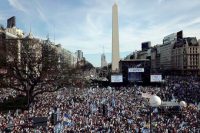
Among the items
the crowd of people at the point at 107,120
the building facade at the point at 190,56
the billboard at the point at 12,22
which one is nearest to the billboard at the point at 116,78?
the crowd of people at the point at 107,120

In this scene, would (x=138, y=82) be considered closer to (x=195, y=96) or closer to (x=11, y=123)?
(x=195, y=96)

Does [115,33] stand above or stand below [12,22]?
below

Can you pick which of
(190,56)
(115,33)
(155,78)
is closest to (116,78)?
(155,78)

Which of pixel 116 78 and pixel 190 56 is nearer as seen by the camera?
pixel 116 78

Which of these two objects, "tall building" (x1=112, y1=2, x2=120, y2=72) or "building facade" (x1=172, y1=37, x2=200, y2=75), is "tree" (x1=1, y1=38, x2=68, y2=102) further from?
"building facade" (x1=172, y1=37, x2=200, y2=75)

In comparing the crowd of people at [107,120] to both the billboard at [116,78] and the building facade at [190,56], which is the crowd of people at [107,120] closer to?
the billboard at [116,78]

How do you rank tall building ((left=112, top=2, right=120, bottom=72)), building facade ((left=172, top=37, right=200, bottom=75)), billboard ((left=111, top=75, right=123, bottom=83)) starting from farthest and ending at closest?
building facade ((left=172, top=37, right=200, bottom=75))
tall building ((left=112, top=2, right=120, bottom=72))
billboard ((left=111, top=75, right=123, bottom=83))

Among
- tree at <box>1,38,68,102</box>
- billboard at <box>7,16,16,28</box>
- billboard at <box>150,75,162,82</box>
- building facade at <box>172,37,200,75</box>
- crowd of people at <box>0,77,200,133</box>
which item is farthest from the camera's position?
building facade at <box>172,37,200,75</box>

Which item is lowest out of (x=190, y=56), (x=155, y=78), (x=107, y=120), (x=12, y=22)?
(x=107, y=120)

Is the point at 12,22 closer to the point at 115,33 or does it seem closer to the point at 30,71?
the point at 115,33

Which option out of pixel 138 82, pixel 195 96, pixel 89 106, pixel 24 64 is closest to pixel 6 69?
pixel 24 64

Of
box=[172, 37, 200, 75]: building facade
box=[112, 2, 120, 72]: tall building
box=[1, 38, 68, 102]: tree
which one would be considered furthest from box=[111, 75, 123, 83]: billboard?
box=[172, 37, 200, 75]: building facade
